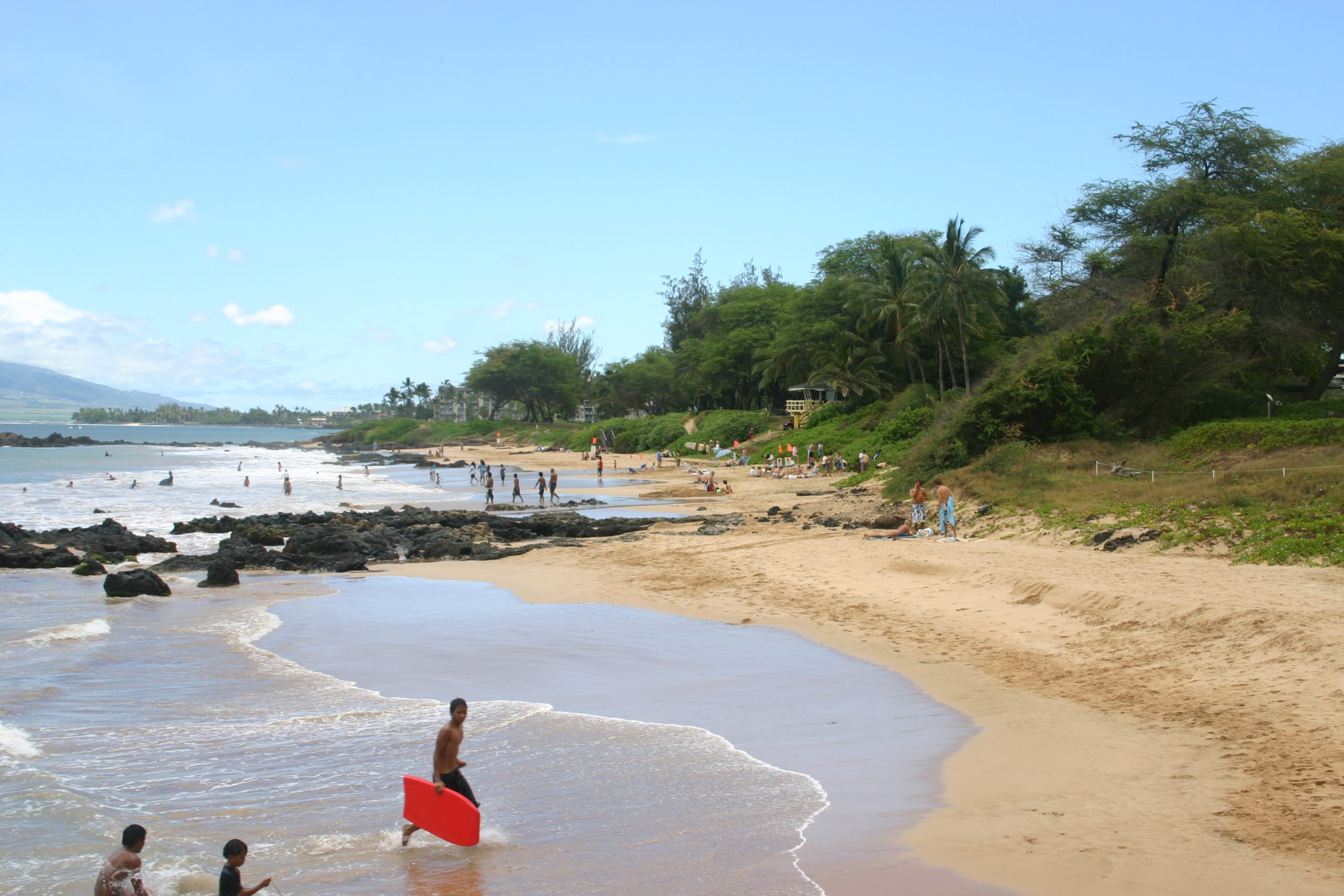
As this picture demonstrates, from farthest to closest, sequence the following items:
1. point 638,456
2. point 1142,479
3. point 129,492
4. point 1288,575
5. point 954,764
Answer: point 638,456, point 129,492, point 1142,479, point 1288,575, point 954,764

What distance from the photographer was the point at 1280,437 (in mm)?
20750

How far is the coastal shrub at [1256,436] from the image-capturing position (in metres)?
20.2

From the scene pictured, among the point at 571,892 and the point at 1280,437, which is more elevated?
the point at 1280,437

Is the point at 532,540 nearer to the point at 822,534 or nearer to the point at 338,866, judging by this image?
the point at 822,534

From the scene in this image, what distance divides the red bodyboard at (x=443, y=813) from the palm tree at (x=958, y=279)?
118 ft

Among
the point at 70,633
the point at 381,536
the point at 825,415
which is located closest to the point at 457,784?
the point at 70,633

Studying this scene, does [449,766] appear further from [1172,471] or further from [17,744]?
[1172,471]

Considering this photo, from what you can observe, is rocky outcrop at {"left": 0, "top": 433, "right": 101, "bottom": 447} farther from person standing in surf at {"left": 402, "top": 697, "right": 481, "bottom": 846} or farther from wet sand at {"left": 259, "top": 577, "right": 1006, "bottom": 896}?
person standing in surf at {"left": 402, "top": 697, "right": 481, "bottom": 846}

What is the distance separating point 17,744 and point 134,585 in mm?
8801

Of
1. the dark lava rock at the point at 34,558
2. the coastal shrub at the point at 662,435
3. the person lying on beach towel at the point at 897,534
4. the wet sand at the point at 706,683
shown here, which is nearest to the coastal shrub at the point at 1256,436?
the person lying on beach towel at the point at 897,534

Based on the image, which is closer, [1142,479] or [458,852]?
[458,852]

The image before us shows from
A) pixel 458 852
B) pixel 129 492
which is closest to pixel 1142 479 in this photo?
pixel 458 852

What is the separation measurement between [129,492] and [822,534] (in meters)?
38.7

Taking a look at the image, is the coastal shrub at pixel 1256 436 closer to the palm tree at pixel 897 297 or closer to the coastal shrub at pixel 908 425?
the coastal shrub at pixel 908 425
